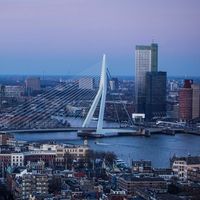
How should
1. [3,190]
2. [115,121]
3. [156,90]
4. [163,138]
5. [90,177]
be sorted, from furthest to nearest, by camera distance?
1. [156,90]
2. [115,121]
3. [163,138]
4. [90,177]
5. [3,190]

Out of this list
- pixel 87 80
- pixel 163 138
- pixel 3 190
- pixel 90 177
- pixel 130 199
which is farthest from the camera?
pixel 87 80

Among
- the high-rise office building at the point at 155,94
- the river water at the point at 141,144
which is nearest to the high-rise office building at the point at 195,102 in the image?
the high-rise office building at the point at 155,94

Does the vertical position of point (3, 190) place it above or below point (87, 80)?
below

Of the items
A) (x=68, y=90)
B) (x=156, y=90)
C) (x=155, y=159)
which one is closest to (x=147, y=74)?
(x=156, y=90)

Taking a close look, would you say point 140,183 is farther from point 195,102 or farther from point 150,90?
point 150,90

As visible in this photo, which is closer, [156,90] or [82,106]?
[82,106]

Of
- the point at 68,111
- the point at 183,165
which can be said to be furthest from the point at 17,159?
the point at 68,111

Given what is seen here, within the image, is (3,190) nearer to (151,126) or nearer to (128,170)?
(128,170)

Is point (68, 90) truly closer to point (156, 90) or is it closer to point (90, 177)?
point (156, 90)
